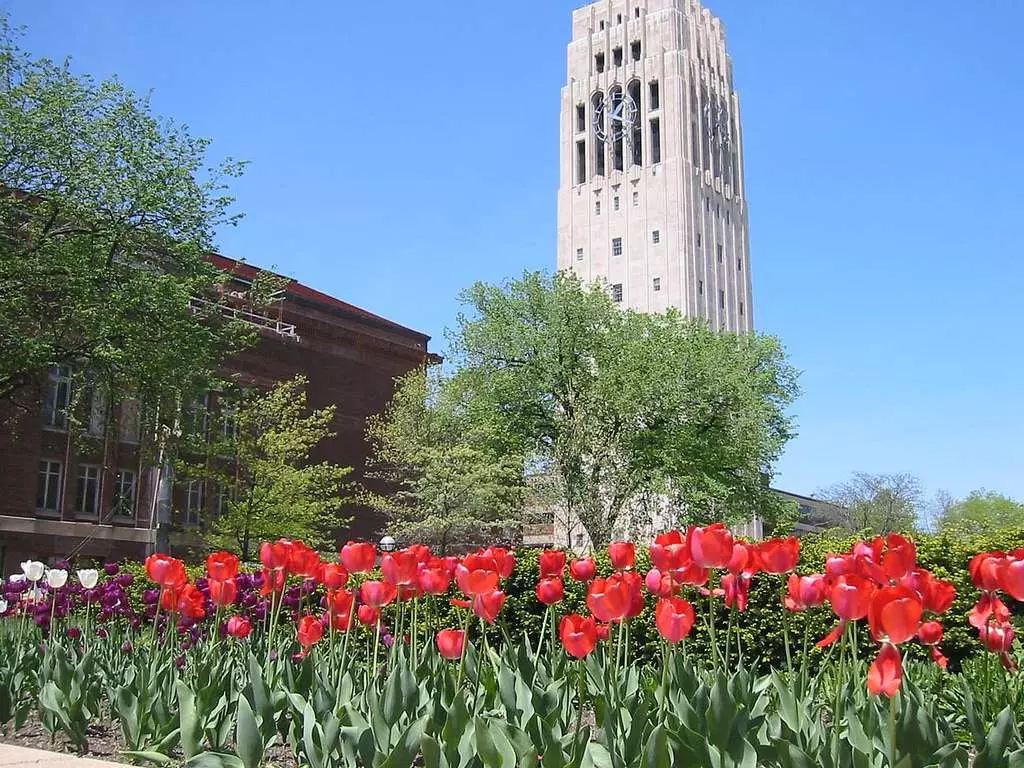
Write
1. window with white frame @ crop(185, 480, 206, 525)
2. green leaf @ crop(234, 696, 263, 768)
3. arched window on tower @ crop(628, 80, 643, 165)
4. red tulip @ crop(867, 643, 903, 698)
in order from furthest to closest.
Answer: arched window on tower @ crop(628, 80, 643, 165), window with white frame @ crop(185, 480, 206, 525), green leaf @ crop(234, 696, 263, 768), red tulip @ crop(867, 643, 903, 698)

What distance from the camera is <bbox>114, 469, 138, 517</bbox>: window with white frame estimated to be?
131 feet

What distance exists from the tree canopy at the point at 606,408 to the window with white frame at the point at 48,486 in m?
15.3

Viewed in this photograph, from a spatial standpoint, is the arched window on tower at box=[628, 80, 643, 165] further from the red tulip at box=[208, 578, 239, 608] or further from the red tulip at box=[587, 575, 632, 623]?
the red tulip at box=[587, 575, 632, 623]

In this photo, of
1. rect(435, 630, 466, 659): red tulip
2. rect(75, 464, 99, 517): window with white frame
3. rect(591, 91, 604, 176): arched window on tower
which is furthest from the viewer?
rect(591, 91, 604, 176): arched window on tower

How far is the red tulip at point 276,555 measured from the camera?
21.9 feet

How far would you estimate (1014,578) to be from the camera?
4477mm

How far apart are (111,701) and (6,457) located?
115ft

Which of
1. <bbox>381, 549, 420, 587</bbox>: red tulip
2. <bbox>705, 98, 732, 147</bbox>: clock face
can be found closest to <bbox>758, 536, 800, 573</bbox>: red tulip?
<bbox>381, 549, 420, 587</bbox>: red tulip

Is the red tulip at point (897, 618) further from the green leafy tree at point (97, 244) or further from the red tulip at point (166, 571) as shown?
the green leafy tree at point (97, 244)

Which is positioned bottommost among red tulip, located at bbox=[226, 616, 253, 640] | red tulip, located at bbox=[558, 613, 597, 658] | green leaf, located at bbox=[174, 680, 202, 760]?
green leaf, located at bbox=[174, 680, 202, 760]

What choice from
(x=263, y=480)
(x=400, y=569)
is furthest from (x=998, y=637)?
(x=263, y=480)

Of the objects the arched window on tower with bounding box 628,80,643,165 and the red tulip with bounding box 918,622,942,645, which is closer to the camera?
the red tulip with bounding box 918,622,942,645

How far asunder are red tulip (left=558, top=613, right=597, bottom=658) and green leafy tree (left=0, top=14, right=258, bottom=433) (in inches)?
843

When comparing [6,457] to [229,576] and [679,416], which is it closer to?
[679,416]
